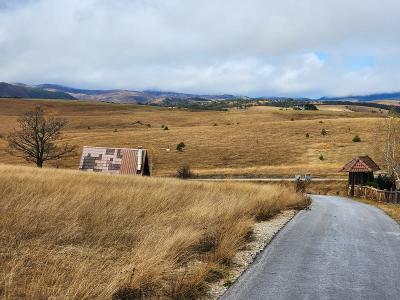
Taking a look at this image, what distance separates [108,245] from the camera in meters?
8.99

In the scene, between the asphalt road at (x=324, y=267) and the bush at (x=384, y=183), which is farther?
the bush at (x=384, y=183)

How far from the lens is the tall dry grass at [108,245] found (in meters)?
6.46

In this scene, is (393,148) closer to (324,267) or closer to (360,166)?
(360,166)

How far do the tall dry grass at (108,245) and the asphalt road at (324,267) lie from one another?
2.59 feet

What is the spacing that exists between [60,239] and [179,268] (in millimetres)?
2151

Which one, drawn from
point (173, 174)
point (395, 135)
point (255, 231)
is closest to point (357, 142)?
point (395, 135)

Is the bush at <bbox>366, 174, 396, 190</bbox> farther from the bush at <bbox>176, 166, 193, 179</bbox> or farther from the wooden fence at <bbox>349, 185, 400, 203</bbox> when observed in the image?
the bush at <bbox>176, 166, 193, 179</bbox>

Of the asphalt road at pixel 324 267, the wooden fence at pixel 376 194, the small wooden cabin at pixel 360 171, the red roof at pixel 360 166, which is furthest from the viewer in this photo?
the small wooden cabin at pixel 360 171

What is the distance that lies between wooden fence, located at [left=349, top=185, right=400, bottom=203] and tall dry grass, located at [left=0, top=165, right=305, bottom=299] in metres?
26.4

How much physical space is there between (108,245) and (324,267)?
4.35 metres

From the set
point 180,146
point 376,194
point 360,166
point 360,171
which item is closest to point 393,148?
point 360,166

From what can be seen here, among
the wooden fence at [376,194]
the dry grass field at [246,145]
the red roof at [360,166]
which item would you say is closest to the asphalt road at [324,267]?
the wooden fence at [376,194]

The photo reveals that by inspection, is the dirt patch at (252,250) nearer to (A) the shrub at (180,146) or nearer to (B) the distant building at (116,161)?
(B) the distant building at (116,161)

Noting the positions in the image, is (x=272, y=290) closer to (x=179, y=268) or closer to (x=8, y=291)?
(x=179, y=268)
